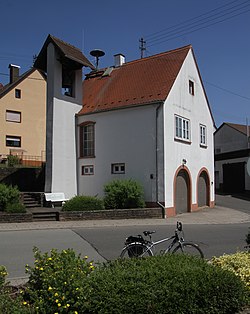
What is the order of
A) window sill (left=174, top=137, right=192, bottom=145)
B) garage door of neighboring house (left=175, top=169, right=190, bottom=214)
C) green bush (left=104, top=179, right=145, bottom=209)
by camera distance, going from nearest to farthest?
green bush (left=104, top=179, right=145, bottom=209) → window sill (left=174, top=137, right=192, bottom=145) → garage door of neighboring house (left=175, top=169, right=190, bottom=214)

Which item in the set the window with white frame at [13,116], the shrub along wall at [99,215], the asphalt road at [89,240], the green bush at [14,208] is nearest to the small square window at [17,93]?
the window with white frame at [13,116]

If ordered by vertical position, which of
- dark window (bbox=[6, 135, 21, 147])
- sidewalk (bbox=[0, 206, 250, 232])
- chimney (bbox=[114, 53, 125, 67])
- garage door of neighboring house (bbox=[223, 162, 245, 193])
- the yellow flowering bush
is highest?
chimney (bbox=[114, 53, 125, 67])

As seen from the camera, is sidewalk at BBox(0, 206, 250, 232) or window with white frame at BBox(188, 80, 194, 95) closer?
sidewalk at BBox(0, 206, 250, 232)

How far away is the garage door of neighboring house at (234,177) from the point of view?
37281 mm

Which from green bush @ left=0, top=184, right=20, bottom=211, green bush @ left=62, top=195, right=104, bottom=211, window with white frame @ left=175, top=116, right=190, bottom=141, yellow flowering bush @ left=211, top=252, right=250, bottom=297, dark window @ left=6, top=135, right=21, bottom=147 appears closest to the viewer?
yellow flowering bush @ left=211, top=252, right=250, bottom=297

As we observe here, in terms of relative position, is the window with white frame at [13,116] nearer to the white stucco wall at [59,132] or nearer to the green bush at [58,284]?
the white stucco wall at [59,132]

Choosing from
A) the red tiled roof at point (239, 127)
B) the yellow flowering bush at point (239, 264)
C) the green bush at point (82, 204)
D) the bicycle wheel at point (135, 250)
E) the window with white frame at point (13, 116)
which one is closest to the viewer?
the yellow flowering bush at point (239, 264)

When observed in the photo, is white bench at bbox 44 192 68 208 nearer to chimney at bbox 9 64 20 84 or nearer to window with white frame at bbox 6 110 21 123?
window with white frame at bbox 6 110 21 123

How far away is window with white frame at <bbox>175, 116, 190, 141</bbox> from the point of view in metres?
22.7

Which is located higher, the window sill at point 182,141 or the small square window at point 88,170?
the window sill at point 182,141

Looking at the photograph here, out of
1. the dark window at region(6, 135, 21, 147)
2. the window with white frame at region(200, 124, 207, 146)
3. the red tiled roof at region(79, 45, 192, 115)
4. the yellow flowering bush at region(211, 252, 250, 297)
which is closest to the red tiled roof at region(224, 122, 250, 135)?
the window with white frame at region(200, 124, 207, 146)

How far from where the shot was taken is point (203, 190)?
87.7 feet

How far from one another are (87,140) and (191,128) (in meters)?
6.82

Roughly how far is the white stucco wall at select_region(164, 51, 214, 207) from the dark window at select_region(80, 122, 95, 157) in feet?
16.8
